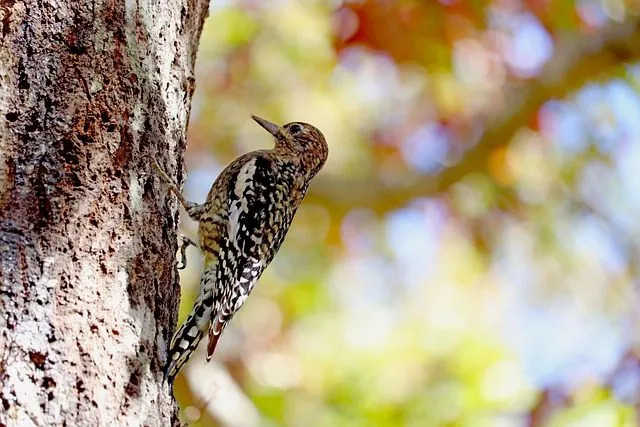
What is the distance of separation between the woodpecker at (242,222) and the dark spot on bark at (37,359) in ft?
3.51

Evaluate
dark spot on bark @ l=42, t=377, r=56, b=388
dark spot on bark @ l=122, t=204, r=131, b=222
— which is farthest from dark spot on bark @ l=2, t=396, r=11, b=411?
dark spot on bark @ l=122, t=204, r=131, b=222

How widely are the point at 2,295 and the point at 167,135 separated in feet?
3.40

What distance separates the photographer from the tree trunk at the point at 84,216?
263 cm

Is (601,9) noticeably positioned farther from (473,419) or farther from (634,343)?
(473,419)

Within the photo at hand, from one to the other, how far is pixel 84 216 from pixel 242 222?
1735 millimetres

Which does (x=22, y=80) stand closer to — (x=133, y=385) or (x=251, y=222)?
(x=133, y=385)

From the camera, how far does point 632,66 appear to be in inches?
270

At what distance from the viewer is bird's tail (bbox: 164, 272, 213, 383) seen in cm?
311

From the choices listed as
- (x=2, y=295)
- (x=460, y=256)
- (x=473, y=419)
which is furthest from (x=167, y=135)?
(x=460, y=256)

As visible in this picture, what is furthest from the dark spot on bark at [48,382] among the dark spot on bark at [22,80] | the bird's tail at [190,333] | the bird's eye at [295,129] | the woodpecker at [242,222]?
the bird's eye at [295,129]

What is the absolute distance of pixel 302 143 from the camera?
5.58 m

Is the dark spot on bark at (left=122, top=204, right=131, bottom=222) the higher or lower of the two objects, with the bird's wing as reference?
lower

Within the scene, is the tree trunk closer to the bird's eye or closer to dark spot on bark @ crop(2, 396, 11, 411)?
dark spot on bark @ crop(2, 396, 11, 411)

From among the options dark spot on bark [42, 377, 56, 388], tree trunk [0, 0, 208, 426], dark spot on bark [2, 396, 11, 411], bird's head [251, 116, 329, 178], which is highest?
bird's head [251, 116, 329, 178]
